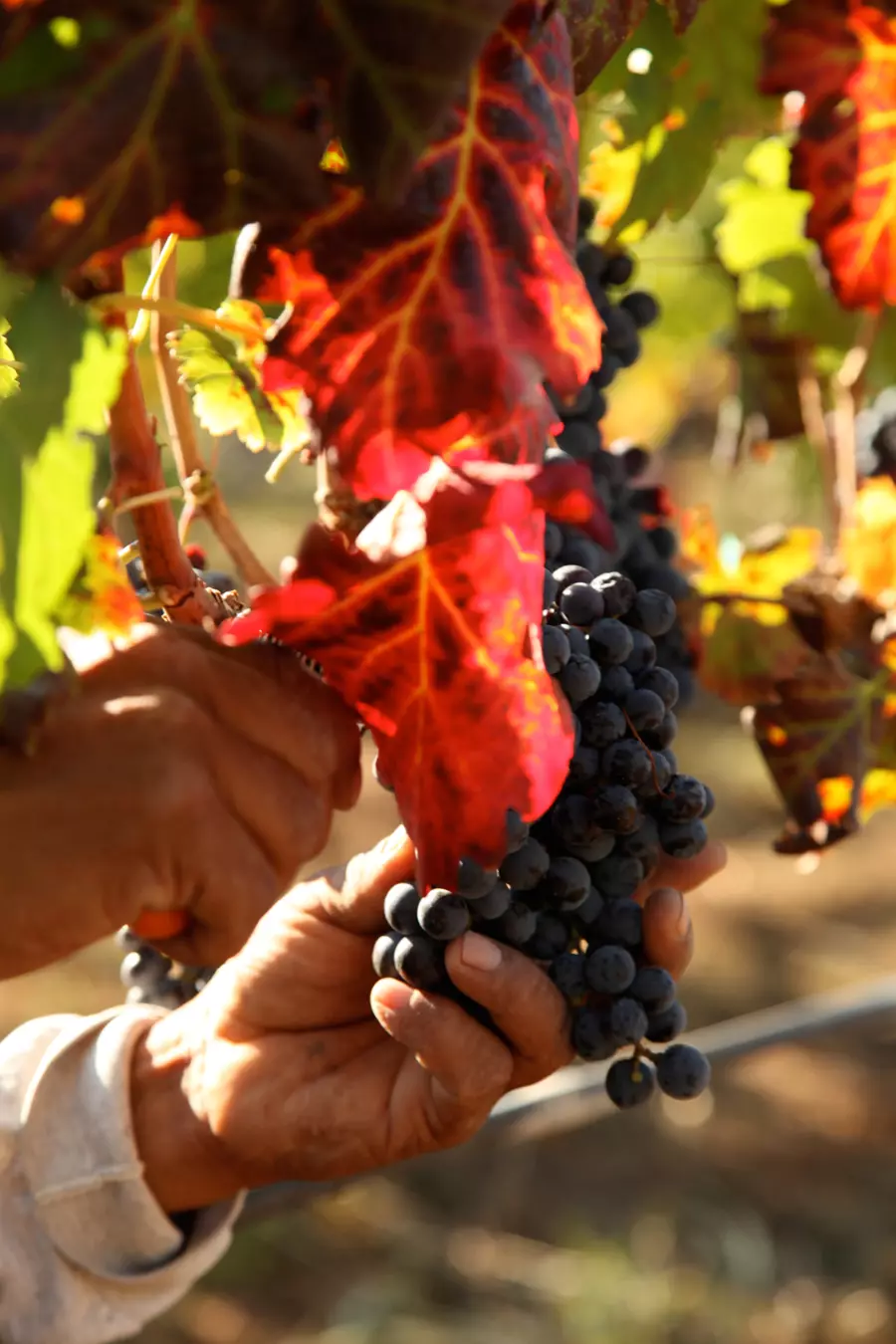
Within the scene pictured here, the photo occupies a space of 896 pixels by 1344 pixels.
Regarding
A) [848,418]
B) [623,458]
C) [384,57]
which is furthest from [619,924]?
[848,418]

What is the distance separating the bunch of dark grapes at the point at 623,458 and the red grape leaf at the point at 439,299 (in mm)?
375

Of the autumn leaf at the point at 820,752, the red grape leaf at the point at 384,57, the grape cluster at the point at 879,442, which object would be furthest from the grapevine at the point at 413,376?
the grape cluster at the point at 879,442

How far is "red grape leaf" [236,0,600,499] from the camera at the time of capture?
43 cm

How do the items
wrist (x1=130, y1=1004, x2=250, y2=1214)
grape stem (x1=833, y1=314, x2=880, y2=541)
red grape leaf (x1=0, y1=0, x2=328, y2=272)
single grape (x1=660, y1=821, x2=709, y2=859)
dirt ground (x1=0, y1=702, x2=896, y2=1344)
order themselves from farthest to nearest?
dirt ground (x1=0, y1=702, x2=896, y2=1344) → grape stem (x1=833, y1=314, x2=880, y2=541) → wrist (x1=130, y1=1004, x2=250, y2=1214) → single grape (x1=660, y1=821, x2=709, y2=859) → red grape leaf (x1=0, y1=0, x2=328, y2=272)

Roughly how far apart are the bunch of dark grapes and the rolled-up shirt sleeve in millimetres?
445

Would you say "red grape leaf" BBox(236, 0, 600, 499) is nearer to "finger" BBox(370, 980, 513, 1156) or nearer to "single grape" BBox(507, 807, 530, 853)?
"single grape" BBox(507, 807, 530, 853)

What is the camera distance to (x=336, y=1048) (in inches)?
35.1

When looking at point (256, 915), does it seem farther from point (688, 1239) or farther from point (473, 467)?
point (688, 1239)

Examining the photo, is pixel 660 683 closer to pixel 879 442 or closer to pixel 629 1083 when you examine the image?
pixel 629 1083

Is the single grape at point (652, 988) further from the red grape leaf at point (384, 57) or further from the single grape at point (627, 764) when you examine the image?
the red grape leaf at point (384, 57)

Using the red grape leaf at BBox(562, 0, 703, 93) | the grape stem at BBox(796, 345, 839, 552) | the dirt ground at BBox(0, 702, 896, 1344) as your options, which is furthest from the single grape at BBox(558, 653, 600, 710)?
the dirt ground at BBox(0, 702, 896, 1344)

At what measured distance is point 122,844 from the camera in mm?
476

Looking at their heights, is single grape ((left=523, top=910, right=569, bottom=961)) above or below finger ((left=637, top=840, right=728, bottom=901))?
above

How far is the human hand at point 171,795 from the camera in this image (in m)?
0.47
